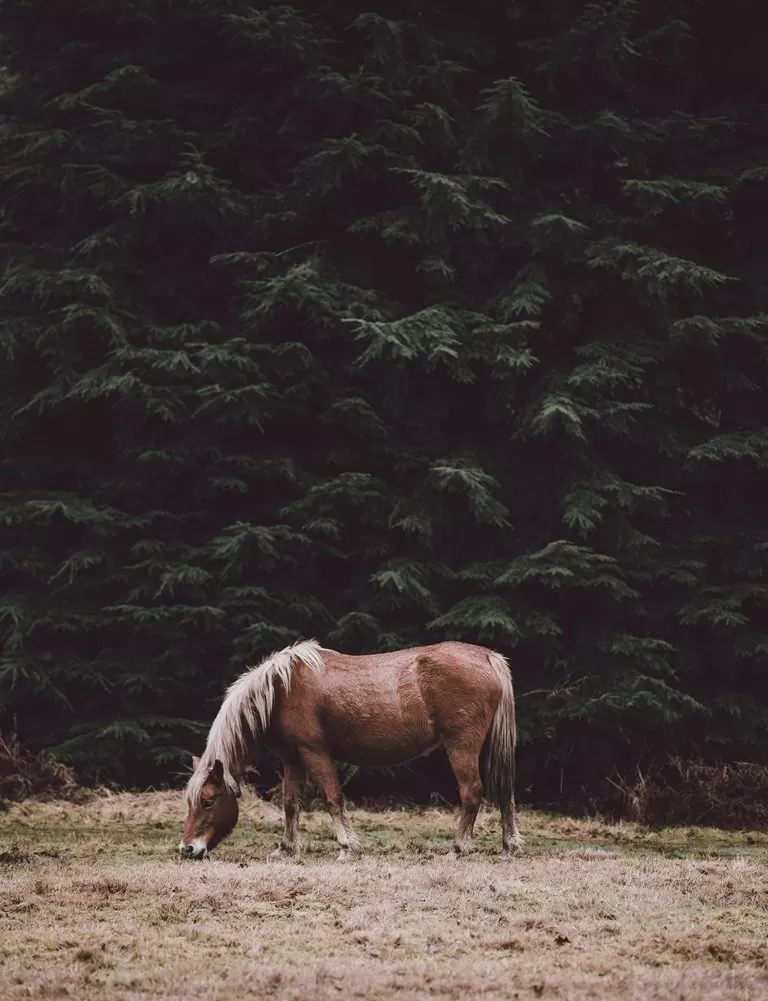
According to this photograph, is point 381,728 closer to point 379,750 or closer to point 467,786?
point 379,750

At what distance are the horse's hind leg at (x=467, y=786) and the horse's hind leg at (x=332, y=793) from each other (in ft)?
2.53

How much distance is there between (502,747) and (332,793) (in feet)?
4.27

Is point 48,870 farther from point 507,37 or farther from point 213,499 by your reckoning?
point 507,37

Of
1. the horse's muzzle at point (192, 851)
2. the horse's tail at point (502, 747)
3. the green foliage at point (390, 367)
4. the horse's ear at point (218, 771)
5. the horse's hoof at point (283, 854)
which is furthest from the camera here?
the green foliage at point (390, 367)

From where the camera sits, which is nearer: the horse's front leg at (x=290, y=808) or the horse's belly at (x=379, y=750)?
the horse's front leg at (x=290, y=808)

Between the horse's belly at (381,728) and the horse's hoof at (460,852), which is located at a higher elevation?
the horse's belly at (381,728)

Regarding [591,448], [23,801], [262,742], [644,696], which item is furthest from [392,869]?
[591,448]

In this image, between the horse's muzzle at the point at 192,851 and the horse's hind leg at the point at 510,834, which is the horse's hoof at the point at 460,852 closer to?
the horse's hind leg at the point at 510,834

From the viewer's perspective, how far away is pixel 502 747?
9320 mm

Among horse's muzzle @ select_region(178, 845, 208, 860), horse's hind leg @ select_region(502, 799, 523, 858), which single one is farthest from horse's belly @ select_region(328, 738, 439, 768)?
horse's muzzle @ select_region(178, 845, 208, 860)

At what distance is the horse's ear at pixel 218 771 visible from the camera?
8.89m

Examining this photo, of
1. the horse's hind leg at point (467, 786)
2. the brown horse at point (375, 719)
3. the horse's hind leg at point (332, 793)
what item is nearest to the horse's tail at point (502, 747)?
the brown horse at point (375, 719)

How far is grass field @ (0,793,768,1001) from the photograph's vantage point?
5328mm

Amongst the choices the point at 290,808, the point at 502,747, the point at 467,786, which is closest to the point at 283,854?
the point at 290,808
